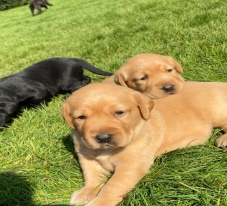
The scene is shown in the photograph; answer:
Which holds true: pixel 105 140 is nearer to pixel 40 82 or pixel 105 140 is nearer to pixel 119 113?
pixel 119 113

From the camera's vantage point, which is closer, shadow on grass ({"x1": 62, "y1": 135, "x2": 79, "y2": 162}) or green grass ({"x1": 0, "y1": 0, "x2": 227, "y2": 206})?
green grass ({"x1": 0, "y1": 0, "x2": 227, "y2": 206})

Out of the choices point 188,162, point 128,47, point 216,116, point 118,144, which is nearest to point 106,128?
point 118,144

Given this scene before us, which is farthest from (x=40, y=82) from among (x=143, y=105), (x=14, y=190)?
(x=143, y=105)

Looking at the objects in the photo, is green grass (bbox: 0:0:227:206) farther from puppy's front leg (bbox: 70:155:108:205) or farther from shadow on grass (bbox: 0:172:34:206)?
puppy's front leg (bbox: 70:155:108:205)

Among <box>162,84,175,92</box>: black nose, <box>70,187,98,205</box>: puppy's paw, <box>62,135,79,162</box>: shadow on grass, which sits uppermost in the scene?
<box>162,84,175,92</box>: black nose

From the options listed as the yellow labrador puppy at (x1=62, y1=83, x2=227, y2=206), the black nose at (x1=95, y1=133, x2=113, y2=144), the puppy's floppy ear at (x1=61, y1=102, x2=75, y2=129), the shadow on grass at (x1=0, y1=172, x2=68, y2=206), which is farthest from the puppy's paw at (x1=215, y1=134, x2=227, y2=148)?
the shadow on grass at (x1=0, y1=172, x2=68, y2=206)

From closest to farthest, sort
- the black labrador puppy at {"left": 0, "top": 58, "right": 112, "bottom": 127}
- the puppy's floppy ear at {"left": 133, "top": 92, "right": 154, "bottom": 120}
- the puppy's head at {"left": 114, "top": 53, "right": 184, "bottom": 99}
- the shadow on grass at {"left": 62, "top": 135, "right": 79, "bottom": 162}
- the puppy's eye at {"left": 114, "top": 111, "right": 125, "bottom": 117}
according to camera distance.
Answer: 1. the puppy's eye at {"left": 114, "top": 111, "right": 125, "bottom": 117}
2. the puppy's floppy ear at {"left": 133, "top": 92, "right": 154, "bottom": 120}
3. the shadow on grass at {"left": 62, "top": 135, "right": 79, "bottom": 162}
4. the puppy's head at {"left": 114, "top": 53, "right": 184, "bottom": 99}
5. the black labrador puppy at {"left": 0, "top": 58, "right": 112, "bottom": 127}

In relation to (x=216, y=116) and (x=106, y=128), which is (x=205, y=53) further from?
(x=106, y=128)
